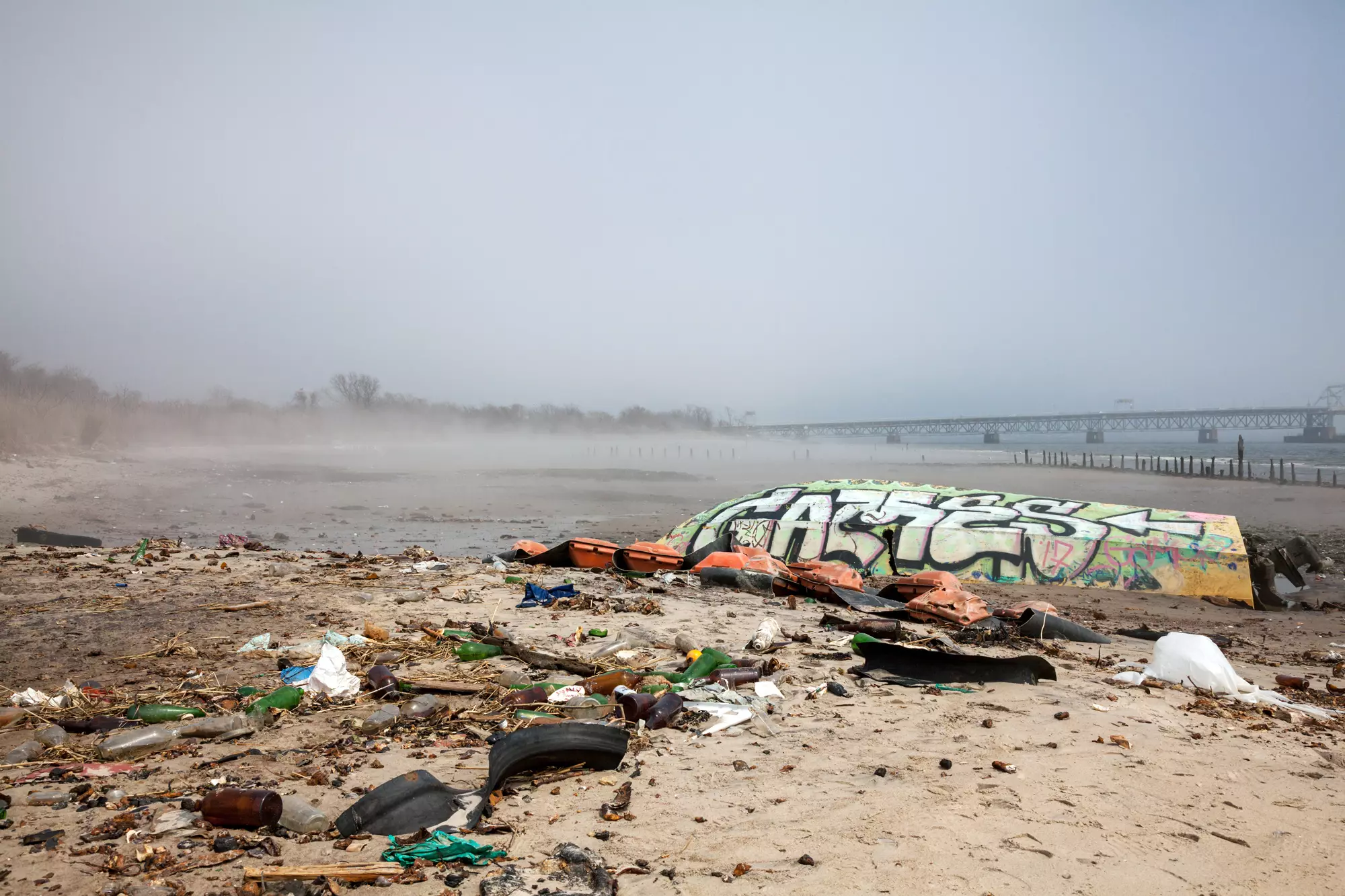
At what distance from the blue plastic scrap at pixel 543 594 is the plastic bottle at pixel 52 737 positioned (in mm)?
4357

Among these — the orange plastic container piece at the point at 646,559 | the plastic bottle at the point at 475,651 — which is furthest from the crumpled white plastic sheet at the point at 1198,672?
the orange plastic container piece at the point at 646,559

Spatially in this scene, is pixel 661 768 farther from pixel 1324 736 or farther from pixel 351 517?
pixel 351 517

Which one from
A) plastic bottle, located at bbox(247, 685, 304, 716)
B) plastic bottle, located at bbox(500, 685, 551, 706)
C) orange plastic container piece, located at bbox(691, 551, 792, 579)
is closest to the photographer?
plastic bottle, located at bbox(247, 685, 304, 716)

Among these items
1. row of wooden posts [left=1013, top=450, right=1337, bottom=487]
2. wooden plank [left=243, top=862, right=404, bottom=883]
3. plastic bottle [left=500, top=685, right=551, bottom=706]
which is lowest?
row of wooden posts [left=1013, top=450, right=1337, bottom=487]

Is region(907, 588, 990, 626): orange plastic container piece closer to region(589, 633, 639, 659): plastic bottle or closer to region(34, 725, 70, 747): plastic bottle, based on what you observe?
region(589, 633, 639, 659): plastic bottle

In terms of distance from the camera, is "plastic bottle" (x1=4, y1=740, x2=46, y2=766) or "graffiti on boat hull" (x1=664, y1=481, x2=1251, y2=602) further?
"graffiti on boat hull" (x1=664, y1=481, x2=1251, y2=602)

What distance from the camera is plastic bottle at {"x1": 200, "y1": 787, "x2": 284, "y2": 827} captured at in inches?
123

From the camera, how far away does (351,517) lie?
21.7 metres

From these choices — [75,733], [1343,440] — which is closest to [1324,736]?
[75,733]

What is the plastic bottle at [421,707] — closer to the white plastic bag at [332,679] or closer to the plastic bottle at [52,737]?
the white plastic bag at [332,679]

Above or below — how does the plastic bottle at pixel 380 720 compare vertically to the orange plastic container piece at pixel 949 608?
above

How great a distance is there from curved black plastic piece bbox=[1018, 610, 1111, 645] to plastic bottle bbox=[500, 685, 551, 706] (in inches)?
211

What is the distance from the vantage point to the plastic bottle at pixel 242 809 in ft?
10.2

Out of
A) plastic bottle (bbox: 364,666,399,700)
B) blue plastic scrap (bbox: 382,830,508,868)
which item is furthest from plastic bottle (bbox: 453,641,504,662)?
blue plastic scrap (bbox: 382,830,508,868)
